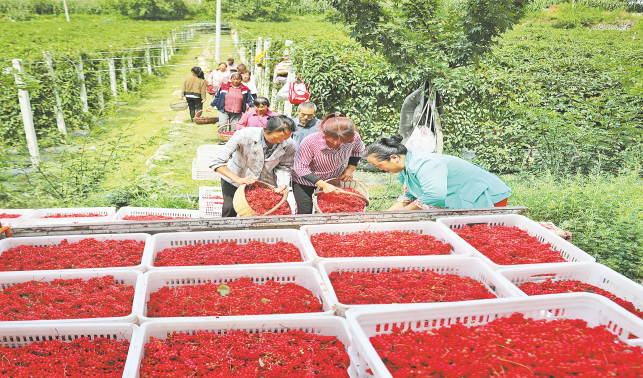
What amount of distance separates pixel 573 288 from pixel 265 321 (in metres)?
1.73

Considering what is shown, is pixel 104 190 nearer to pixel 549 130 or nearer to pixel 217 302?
pixel 217 302

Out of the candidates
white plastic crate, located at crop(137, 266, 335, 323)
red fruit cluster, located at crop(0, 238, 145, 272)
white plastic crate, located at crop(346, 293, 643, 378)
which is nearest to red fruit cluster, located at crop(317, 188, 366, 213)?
white plastic crate, located at crop(137, 266, 335, 323)

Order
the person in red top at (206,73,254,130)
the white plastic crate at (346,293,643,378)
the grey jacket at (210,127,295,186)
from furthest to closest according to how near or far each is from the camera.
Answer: the person in red top at (206,73,254,130) < the grey jacket at (210,127,295,186) < the white plastic crate at (346,293,643,378)

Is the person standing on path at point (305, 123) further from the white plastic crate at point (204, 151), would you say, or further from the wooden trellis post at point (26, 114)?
the wooden trellis post at point (26, 114)

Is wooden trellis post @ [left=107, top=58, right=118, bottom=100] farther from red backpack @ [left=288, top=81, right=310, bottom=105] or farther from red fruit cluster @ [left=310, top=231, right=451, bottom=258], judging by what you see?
red fruit cluster @ [left=310, top=231, right=451, bottom=258]

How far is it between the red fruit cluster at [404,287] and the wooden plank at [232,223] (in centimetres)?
63

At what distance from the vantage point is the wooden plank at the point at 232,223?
9.12 feet

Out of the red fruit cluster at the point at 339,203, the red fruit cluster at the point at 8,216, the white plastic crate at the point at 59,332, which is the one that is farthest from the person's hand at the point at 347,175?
the red fruit cluster at the point at 8,216

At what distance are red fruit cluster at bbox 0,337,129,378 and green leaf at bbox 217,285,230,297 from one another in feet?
1.72

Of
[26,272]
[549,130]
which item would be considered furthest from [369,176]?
[26,272]

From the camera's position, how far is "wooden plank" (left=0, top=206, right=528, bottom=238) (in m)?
2.78

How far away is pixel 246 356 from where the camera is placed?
183 centimetres

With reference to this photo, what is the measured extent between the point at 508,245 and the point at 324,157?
1.83 metres

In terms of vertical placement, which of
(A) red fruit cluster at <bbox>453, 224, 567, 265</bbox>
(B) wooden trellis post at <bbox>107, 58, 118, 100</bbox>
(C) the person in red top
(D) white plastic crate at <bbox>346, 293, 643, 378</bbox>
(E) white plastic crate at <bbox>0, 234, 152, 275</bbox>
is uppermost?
(D) white plastic crate at <bbox>346, 293, 643, 378</bbox>
